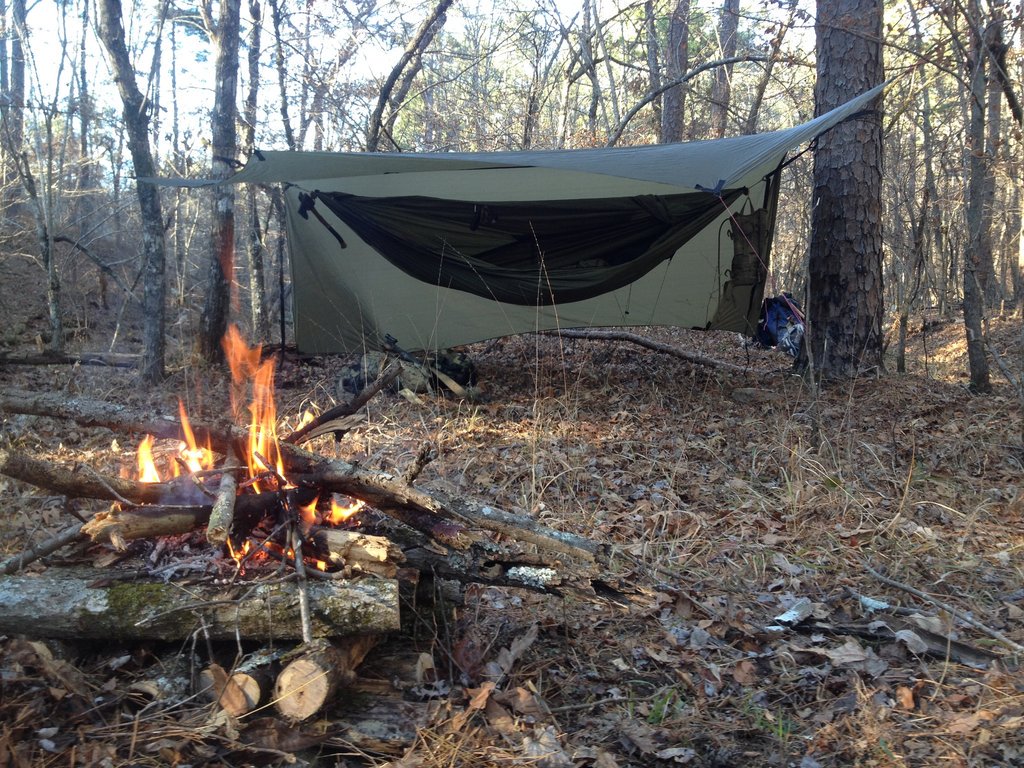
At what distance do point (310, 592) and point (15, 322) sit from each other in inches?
363

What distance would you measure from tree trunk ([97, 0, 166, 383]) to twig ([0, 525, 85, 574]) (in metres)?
4.69

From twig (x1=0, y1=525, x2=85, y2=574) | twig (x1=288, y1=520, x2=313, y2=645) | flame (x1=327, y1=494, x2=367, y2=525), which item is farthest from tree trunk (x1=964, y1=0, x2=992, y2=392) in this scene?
twig (x1=0, y1=525, x2=85, y2=574)

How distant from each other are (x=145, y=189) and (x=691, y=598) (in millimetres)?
5977

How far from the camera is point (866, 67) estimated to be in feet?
16.4

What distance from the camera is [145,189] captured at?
6328mm

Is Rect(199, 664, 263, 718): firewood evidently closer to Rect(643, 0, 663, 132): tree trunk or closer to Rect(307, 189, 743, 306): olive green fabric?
Rect(307, 189, 743, 306): olive green fabric

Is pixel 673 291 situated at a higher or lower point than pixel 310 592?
higher

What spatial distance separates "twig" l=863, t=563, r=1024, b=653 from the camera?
2.12 metres

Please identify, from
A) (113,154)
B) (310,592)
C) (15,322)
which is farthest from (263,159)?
(113,154)

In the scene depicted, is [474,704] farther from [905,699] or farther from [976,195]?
[976,195]

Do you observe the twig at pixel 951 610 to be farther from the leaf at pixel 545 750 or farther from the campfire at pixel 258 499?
the campfire at pixel 258 499

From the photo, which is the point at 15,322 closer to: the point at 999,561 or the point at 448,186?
the point at 448,186

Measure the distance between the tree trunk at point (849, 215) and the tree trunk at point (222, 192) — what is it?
4934 mm

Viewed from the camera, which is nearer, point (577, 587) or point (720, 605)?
point (577, 587)
